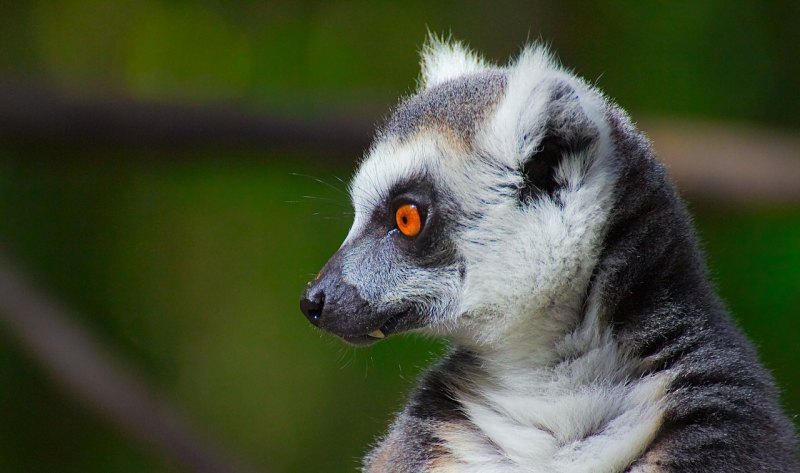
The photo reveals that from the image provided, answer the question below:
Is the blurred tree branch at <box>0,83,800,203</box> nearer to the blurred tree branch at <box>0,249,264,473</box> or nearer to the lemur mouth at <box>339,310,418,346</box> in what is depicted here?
the blurred tree branch at <box>0,249,264,473</box>

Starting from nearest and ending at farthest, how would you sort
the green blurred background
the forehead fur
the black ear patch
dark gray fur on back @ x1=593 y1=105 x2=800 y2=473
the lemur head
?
dark gray fur on back @ x1=593 y1=105 x2=800 y2=473 → the lemur head → the black ear patch → the forehead fur → the green blurred background

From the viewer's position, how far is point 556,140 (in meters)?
2.04

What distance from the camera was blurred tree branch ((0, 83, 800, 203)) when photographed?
433 cm

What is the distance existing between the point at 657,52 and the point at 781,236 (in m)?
1.57

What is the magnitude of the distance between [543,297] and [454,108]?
58cm

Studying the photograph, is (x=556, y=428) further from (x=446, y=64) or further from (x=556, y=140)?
(x=446, y=64)

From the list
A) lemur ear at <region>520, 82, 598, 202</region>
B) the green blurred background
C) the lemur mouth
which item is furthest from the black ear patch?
the green blurred background

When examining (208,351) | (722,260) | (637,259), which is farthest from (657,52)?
(637,259)

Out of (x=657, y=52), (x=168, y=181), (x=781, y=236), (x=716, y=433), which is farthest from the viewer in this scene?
(x=168, y=181)

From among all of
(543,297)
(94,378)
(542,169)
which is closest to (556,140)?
(542,169)

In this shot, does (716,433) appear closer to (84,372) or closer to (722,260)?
(84,372)

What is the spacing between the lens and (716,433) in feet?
5.68

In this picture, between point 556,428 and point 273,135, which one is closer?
point 556,428

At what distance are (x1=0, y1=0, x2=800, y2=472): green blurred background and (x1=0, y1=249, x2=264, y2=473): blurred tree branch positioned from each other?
61.1 inches
